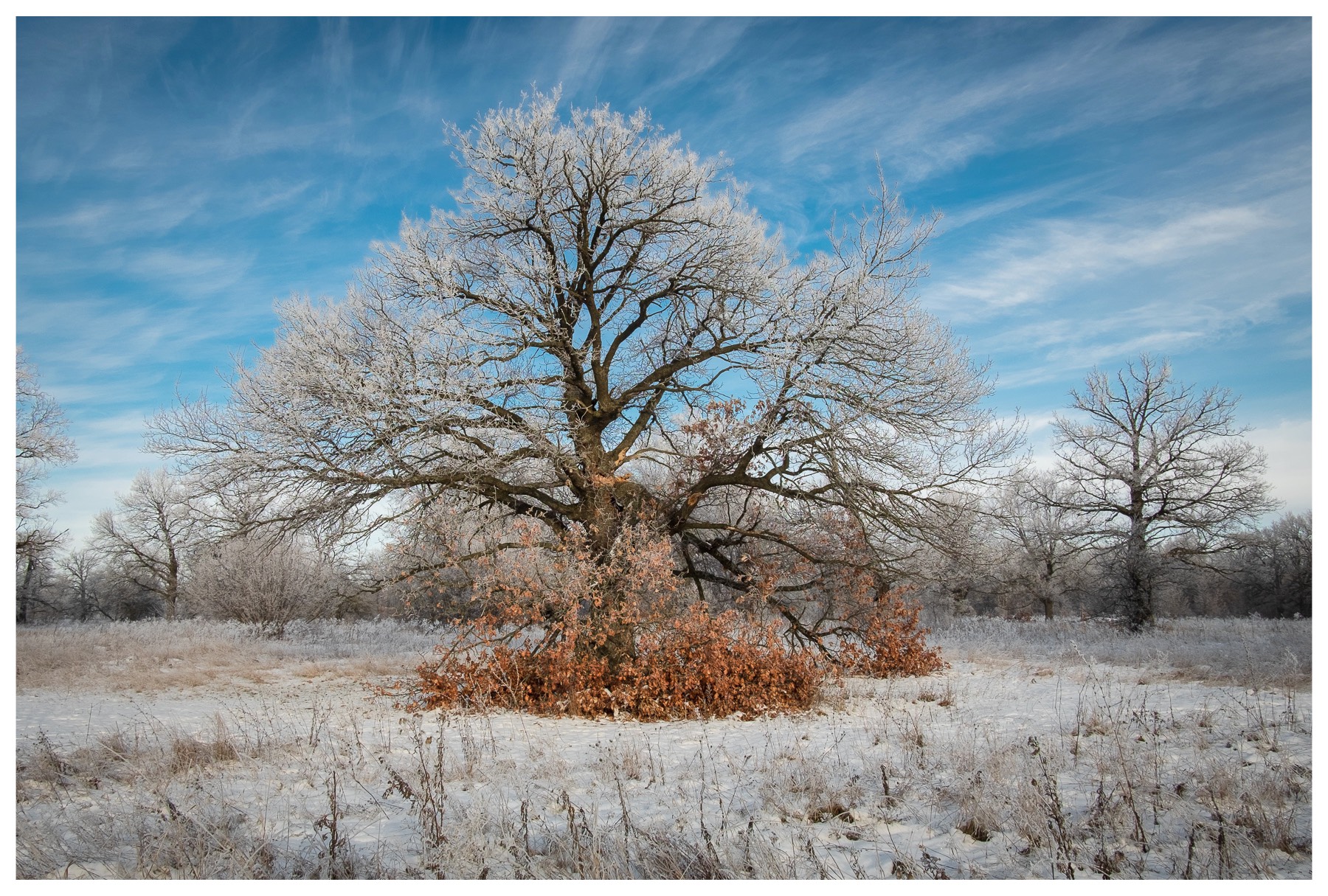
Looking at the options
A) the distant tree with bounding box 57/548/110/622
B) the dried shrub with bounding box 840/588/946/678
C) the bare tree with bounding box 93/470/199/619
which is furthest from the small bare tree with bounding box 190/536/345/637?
the distant tree with bounding box 57/548/110/622

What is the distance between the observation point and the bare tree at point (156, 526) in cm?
1035

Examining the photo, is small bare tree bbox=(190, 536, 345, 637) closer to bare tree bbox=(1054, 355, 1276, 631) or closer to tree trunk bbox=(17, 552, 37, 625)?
tree trunk bbox=(17, 552, 37, 625)

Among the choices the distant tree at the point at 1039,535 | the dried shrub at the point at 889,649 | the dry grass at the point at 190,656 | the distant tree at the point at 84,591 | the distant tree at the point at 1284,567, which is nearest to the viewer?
the distant tree at the point at 1039,535

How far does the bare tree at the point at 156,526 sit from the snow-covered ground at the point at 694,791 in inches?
101

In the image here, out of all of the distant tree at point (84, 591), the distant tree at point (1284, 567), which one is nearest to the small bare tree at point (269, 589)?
the distant tree at point (84, 591)

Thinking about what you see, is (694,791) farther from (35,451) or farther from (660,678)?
(35,451)

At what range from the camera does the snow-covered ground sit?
149 inches

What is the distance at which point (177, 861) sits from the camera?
12.3 ft

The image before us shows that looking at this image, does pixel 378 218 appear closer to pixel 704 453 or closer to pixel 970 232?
pixel 704 453

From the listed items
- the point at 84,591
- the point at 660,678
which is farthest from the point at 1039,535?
the point at 84,591

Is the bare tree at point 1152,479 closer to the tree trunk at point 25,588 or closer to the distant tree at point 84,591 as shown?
the tree trunk at point 25,588

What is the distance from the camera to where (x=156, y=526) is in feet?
60.0

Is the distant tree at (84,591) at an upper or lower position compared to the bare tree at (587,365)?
lower

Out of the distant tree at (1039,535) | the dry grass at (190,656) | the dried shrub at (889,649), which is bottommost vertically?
the dry grass at (190,656)
